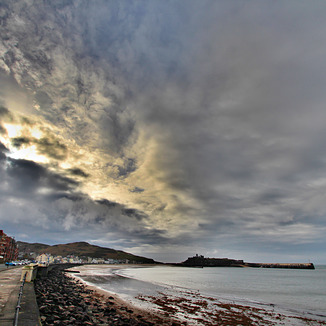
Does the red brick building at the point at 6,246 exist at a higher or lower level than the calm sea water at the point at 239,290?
higher

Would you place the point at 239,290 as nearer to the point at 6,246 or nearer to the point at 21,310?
the point at 21,310

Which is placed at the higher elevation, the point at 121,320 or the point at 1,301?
the point at 1,301

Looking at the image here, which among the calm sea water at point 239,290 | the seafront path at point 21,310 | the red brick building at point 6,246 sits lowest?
the calm sea water at point 239,290

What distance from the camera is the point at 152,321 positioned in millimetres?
20828

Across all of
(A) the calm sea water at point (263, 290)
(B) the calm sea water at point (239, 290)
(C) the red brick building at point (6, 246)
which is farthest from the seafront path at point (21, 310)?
(C) the red brick building at point (6, 246)

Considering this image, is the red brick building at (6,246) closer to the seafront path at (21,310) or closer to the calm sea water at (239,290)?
the calm sea water at (239,290)

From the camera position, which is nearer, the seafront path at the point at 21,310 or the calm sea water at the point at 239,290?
the seafront path at the point at 21,310

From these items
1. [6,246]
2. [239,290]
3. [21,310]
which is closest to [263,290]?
[239,290]

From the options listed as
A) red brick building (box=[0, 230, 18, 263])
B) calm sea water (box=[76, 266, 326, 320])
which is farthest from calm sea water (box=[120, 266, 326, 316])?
red brick building (box=[0, 230, 18, 263])

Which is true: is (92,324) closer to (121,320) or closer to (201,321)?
(121,320)

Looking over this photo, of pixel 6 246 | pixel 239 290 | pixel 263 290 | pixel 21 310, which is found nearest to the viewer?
pixel 21 310

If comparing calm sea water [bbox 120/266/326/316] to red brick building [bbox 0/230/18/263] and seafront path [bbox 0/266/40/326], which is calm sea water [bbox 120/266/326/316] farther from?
red brick building [bbox 0/230/18/263]

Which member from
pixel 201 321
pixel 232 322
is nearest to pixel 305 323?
pixel 232 322

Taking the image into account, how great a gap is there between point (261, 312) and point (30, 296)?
27.4 meters
